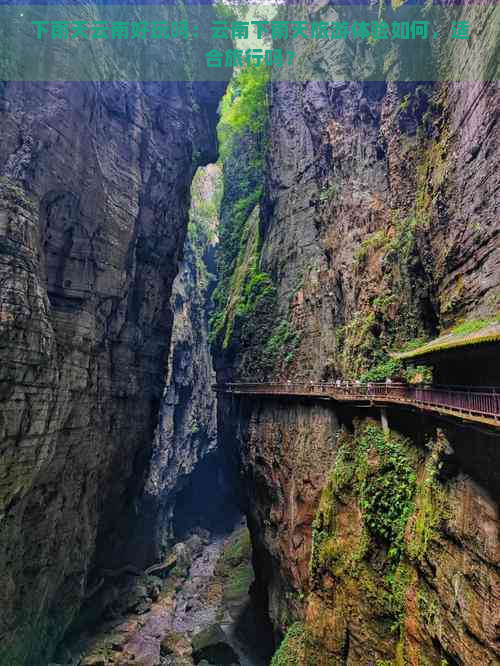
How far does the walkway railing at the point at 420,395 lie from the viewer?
774cm

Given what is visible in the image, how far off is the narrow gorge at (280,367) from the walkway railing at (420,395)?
0.38 ft

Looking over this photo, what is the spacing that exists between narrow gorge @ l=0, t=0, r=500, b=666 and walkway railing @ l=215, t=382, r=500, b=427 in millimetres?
115

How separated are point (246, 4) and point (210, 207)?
90.4 feet

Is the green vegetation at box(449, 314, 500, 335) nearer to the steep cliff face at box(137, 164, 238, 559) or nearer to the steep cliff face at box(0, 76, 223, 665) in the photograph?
the steep cliff face at box(0, 76, 223, 665)

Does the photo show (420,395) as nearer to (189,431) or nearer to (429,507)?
(429,507)

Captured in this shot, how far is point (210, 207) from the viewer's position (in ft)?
209

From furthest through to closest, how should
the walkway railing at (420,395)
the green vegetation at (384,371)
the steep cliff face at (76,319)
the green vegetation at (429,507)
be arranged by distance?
the green vegetation at (384,371) → the steep cliff face at (76,319) → the green vegetation at (429,507) → the walkway railing at (420,395)

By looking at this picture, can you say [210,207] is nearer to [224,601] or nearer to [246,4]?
[246,4]

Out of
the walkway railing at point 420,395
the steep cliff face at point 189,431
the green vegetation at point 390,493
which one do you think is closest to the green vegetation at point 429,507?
the green vegetation at point 390,493

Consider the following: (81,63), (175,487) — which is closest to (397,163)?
(81,63)

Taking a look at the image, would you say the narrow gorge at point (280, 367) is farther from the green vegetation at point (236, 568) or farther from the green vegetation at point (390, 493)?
the green vegetation at point (236, 568)

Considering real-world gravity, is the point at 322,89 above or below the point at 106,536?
above

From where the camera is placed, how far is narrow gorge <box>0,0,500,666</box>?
10242 millimetres

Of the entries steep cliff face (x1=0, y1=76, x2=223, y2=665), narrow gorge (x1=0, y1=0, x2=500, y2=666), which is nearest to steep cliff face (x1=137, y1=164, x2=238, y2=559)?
narrow gorge (x1=0, y1=0, x2=500, y2=666)
